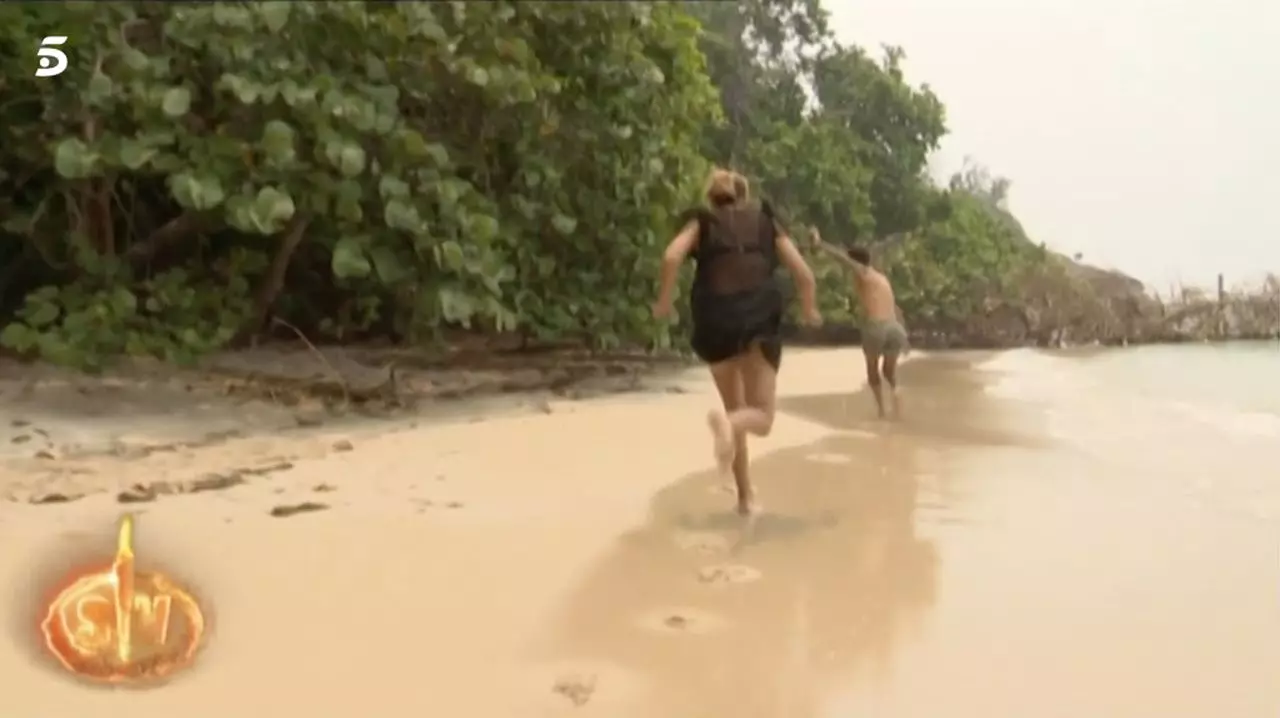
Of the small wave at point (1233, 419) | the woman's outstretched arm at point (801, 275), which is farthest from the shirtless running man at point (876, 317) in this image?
the small wave at point (1233, 419)

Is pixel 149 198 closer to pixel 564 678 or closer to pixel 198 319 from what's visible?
pixel 198 319

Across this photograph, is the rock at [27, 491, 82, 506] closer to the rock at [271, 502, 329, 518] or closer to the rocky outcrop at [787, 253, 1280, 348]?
the rock at [271, 502, 329, 518]

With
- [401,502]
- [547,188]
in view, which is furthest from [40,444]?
[547,188]

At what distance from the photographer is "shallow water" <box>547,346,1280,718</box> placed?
983 millimetres

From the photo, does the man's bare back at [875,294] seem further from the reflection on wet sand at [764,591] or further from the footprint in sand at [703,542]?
the footprint in sand at [703,542]

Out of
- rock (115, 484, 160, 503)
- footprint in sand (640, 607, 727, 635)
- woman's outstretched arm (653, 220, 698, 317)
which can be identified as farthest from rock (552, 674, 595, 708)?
rock (115, 484, 160, 503)

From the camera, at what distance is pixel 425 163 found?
178 cm

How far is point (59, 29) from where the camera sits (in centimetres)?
134

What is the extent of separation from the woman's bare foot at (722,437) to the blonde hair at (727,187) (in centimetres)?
29

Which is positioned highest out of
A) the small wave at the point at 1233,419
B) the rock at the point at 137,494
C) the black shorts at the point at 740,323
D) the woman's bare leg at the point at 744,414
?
the black shorts at the point at 740,323

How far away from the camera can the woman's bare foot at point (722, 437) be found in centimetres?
145

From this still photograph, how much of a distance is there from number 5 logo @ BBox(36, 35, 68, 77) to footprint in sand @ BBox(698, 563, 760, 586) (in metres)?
1.01

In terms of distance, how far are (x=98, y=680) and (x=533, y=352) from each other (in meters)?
1.48

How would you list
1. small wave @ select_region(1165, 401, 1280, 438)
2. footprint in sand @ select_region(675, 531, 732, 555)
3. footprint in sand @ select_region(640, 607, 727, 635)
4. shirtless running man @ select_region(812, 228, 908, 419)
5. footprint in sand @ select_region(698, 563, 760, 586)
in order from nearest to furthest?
footprint in sand @ select_region(640, 607, 727, 635) → footprint in sand @ select_region(698, 563, 760, 586) → footprint in sand @ select_region(675, 531, 732, 555) → shirtless running man @ select_region(812, 228, 908, 419) → small wave @ select_region(1165, 401, 1280, 438)
